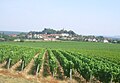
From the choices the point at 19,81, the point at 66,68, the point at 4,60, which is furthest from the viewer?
the point at 4,60

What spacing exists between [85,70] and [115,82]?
2863 millimetres

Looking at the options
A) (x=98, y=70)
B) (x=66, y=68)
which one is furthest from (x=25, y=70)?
(x=98, y=70)

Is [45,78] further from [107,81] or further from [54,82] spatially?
[107,81]

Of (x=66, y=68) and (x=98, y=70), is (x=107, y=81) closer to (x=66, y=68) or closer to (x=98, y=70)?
(x=98, y=70)

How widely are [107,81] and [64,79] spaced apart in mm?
3594

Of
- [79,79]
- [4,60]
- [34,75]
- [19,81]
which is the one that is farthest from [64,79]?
[4,60]

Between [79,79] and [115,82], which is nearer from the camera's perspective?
[115,82]

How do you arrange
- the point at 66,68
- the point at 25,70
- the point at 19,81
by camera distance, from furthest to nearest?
the point at 25,70, the point at 66,68, the point at 19,81

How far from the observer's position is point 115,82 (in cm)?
1992

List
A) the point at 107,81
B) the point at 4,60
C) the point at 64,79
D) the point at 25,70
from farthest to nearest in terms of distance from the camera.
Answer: the point at 4,60 < the point at 25,70 < the point at 64,79 < the point at 107,81

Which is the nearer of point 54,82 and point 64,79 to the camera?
point 54,82

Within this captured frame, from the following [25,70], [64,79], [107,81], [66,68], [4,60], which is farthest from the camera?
[4,60]

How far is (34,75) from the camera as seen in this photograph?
22781 mm

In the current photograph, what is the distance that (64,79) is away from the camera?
21.5 m
